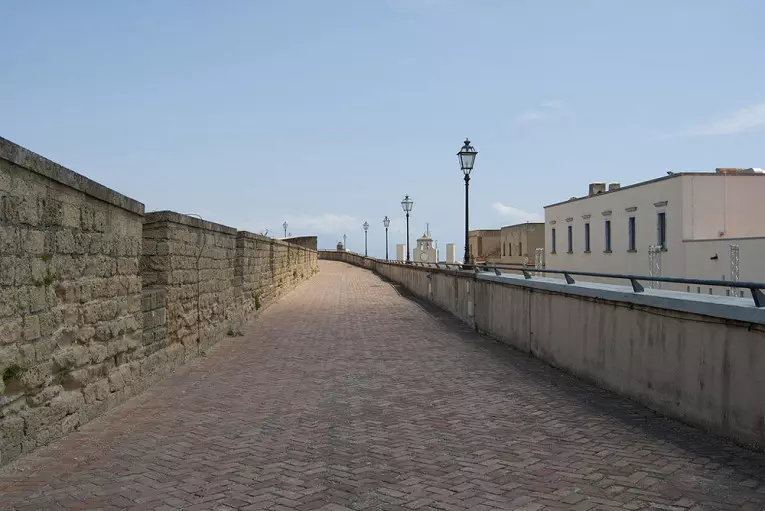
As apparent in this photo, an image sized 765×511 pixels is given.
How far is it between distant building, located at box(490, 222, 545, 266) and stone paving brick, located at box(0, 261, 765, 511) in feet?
161

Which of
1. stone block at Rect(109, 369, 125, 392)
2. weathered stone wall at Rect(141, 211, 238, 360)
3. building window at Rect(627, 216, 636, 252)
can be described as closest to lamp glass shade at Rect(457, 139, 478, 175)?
weathered stone wall at Rect(141, 211, 238, 360)

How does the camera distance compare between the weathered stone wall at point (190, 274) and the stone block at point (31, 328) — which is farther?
the weathered stone wall at point (190, 274)

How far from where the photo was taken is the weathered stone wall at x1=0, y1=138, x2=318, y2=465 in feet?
17.1

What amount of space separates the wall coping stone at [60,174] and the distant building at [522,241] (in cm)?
5025

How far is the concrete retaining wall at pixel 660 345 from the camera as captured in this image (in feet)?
17.6

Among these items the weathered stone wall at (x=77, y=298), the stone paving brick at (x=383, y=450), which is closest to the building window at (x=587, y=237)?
the stone paving brick at (x=383, y=450)

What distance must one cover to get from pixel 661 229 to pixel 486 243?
34033mm

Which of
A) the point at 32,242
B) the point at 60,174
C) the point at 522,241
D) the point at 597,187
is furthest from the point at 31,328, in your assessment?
the point at 522,241

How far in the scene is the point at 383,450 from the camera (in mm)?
5523

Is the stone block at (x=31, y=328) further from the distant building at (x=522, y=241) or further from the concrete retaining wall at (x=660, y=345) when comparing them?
the distant building at (x=522, y=241)

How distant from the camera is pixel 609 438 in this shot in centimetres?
585

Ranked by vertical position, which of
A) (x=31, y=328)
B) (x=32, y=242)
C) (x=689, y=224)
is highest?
(x=689, y=224)

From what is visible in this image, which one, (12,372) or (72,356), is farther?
(72,356)

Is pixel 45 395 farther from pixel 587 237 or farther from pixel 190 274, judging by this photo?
pixel 587 237
